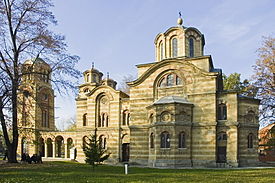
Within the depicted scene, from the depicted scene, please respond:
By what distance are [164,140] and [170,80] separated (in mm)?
6138

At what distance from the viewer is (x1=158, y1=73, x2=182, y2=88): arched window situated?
2972 centimetres

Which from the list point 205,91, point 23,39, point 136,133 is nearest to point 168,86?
point 205,91

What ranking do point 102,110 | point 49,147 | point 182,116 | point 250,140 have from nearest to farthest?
point 182,116
point 250,140
point 102,110
point 49,147

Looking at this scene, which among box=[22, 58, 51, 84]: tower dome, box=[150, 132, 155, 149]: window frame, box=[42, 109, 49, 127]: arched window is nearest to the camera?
box=[22, 58, 51, 84]: tower dome

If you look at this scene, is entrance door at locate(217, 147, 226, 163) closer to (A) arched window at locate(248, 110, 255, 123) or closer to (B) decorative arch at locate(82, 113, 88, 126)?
(A) arched window at locate(248, 110, 255, 123)

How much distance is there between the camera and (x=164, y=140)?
27672 millimetres

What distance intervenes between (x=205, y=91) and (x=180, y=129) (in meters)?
4.30

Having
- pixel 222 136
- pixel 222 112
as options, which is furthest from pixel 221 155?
pixel 222 112

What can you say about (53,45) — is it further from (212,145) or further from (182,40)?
(212,145)

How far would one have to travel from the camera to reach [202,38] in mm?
32625

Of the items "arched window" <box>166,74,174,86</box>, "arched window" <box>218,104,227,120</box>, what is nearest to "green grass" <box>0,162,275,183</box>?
"arched window" <box>218,104,227,120</box>

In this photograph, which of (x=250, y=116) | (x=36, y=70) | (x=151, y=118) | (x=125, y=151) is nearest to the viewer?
(x=36, y=70)

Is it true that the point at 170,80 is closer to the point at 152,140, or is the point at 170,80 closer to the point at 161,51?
the point at 161,51

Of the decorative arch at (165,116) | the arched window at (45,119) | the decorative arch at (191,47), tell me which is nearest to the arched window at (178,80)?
the decorative arch at (165,116)
